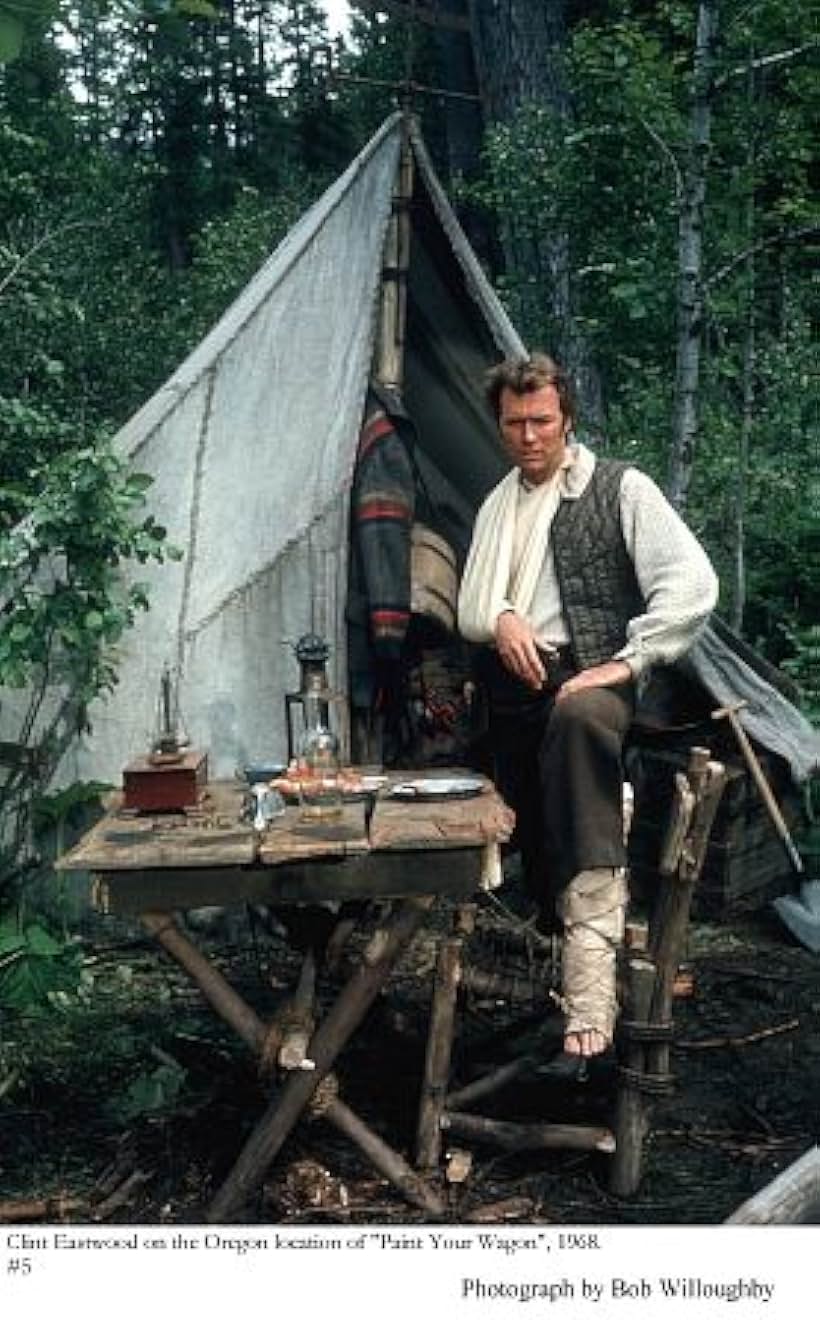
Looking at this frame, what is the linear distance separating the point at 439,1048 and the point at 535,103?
315 inches

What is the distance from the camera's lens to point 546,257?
363 inches

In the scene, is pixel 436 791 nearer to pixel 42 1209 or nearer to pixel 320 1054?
pixel 320 1054

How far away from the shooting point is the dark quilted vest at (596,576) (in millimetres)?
4039

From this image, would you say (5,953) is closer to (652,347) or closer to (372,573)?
(372,573)

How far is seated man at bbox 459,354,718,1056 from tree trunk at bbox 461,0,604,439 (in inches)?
186

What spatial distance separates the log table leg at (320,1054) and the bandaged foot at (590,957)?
17.1 inches

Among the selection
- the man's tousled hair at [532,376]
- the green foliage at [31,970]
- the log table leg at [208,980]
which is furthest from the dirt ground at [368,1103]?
the man's tousled hair at [532,376]

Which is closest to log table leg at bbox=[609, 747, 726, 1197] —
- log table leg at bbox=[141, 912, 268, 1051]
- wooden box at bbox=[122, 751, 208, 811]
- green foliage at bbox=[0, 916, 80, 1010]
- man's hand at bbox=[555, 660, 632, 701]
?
man's hand at bbox=[555, 660, 632, 701]

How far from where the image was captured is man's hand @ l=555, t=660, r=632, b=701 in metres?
3.76

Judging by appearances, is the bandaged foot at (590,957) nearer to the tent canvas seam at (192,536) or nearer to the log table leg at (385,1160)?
the log table leg at (385,1160)

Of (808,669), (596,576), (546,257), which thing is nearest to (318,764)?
(596,576)

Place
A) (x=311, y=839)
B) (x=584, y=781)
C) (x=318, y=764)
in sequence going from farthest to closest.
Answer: (x=318, y=764)
(x=584, y=781)
(x=311, y=839)

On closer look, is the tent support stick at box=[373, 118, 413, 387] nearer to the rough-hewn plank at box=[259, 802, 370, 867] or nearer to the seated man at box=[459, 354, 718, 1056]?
the seated man at box=[459, 354, 718, 1056]

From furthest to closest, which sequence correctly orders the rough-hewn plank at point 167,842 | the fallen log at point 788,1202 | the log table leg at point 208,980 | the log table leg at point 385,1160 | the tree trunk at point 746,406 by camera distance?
the tree trunk at point 746,406 → the log table leg at point 385,1160 → the log table leg at point 208,980 → the rough-hewn plank at point 167,842 → the fallen log at point 788,1202
